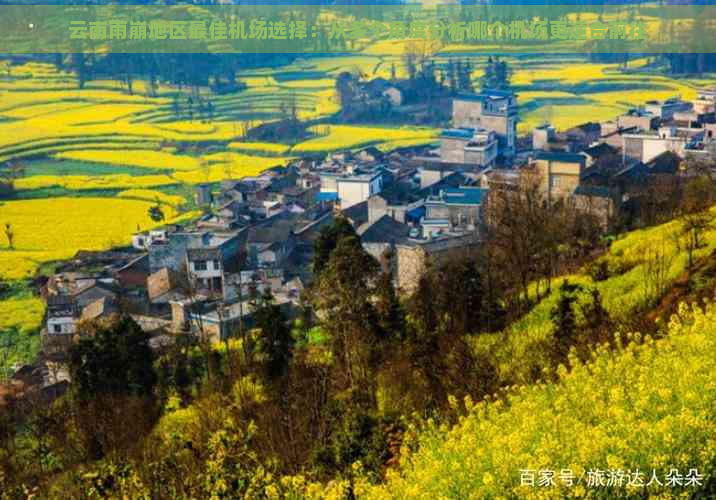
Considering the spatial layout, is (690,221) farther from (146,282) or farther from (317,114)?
(317,114)

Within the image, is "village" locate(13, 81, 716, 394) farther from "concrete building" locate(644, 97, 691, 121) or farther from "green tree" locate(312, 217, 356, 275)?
"green tree" locate(312, 217, 356, 275)

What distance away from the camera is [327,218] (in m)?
16.8

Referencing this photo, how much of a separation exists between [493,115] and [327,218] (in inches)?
298

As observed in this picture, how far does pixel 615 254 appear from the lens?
9.59 m

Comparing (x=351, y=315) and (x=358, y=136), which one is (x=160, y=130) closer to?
(x=358, y=136)

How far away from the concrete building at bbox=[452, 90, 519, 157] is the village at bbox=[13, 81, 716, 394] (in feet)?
1.81

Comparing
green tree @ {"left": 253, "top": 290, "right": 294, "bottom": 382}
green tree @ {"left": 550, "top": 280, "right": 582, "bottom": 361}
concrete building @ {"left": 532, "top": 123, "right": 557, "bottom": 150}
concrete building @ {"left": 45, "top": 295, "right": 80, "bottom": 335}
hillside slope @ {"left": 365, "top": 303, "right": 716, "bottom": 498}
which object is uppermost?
hillside slope @ {"left": 365, "top": 303, "right": 716, "bottom": 498}

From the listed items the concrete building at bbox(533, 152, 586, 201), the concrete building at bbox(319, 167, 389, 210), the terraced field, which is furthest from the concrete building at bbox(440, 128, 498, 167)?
the terraced field

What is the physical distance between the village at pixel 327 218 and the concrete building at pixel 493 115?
553 mm

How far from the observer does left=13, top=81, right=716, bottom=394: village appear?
1271cm

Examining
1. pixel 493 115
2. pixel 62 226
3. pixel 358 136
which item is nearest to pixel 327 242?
pixel 62 226

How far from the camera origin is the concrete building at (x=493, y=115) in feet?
73.7

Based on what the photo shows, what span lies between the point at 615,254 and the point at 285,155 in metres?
16.9

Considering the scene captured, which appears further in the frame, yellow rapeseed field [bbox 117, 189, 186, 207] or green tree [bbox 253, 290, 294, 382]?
yellow rapeseed field [bbox 117, 189, 186, 207]
